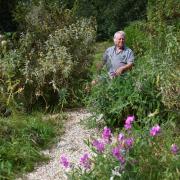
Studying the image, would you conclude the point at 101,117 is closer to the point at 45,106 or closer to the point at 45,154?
the point at 45,154

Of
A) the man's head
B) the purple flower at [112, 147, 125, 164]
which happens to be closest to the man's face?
the man's head

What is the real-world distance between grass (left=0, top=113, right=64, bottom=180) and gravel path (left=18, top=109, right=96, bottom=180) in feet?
0.35

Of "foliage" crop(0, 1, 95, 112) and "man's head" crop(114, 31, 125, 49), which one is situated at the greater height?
"man's head" crop(114, 31, 125, 49)

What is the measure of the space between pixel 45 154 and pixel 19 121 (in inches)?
29.2

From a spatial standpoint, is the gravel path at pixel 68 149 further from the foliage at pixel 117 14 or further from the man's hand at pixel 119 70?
the foliage at pixel 117 14

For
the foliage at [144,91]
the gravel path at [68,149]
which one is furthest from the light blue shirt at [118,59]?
the gravel path at [68,149]

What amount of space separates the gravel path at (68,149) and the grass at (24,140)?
0.11 meters

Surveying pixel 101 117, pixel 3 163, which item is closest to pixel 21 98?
pixel 101 117

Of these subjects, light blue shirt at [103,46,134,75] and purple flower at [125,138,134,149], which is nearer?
purple flower at [125,138,134,149]

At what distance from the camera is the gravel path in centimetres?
538

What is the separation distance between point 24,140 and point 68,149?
19.9 inches

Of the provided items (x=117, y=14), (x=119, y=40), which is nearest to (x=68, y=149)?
(x=119, y=40)

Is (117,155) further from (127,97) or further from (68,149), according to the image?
(127,97)

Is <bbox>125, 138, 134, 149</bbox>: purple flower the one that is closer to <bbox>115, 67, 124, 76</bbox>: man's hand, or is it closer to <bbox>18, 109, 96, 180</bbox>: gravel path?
<bbox>18, 109, 96, 180</bbox>: gravel path
